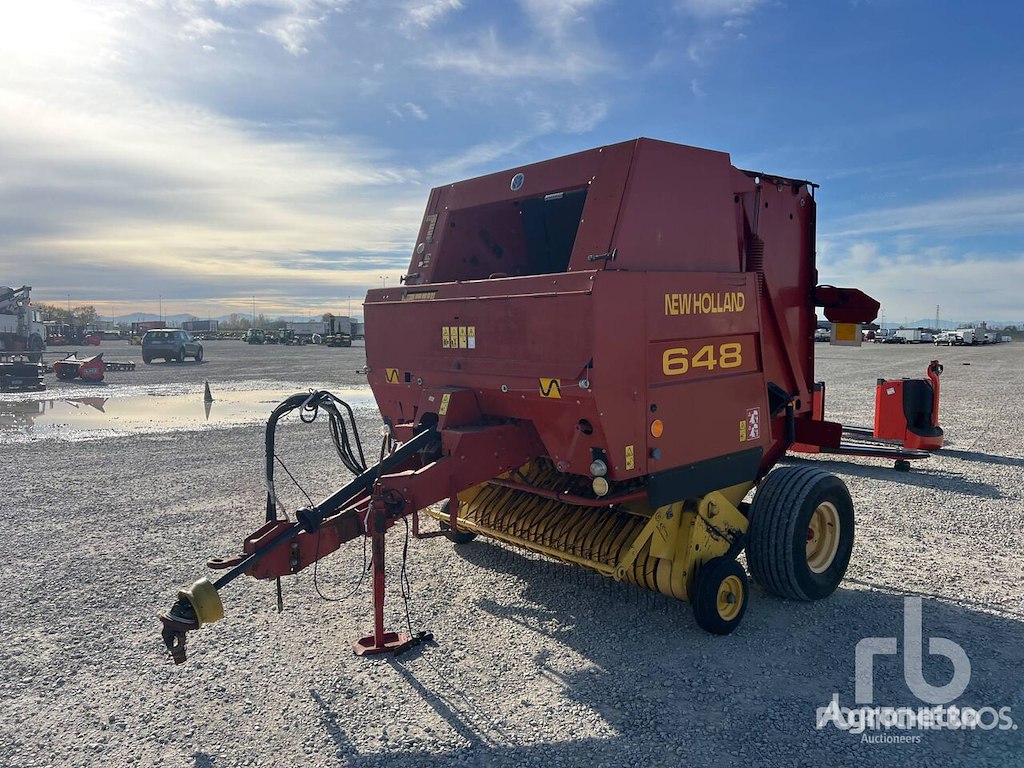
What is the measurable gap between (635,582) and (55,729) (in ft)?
10.8

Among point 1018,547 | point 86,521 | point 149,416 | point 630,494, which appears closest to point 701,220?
point 630,494

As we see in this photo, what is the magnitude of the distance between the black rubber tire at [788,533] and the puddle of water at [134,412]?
10854mm

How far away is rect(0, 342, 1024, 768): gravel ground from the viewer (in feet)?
11.0

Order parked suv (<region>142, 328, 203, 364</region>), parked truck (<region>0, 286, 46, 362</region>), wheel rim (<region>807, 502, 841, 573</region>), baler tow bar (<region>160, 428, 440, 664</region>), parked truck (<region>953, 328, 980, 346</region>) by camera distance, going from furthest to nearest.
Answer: parked truck (<region>953, 328, 980, 346</region>) → parked suv (<region>142, 328, 203, 364</region>) → parked truck (<region>0, 286, 46, 362</region>) → wheel rim (<region>807, 502, 841, 573</region>) → baler tow bar (<region>160, 428, 440, 664</region>)

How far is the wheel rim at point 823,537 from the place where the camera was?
17.1 ft

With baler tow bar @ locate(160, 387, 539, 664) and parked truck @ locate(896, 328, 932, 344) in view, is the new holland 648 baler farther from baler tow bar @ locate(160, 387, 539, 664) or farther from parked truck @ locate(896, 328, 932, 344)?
parked truck @ locate(896, 328, 932, 344)

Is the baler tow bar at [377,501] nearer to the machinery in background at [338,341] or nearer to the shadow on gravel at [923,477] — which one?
the shadow on gravel at [923,477]

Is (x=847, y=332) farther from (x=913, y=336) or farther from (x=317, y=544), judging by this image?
(x=913, y=336)

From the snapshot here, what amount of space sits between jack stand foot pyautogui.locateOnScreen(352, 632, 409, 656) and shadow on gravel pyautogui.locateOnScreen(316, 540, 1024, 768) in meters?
0.14

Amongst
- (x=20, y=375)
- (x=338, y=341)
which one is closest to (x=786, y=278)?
(x=20, y=375)

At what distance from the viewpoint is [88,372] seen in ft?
75.8

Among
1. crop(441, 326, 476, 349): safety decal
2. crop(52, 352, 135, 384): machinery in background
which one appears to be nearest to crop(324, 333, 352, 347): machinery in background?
crop(52, 352, 135, 384): machinery in background

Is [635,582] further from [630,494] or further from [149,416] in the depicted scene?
[149,416]

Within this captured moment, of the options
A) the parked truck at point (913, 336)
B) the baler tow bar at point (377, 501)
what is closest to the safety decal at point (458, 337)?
the baler tow bar at point (377, 501)
